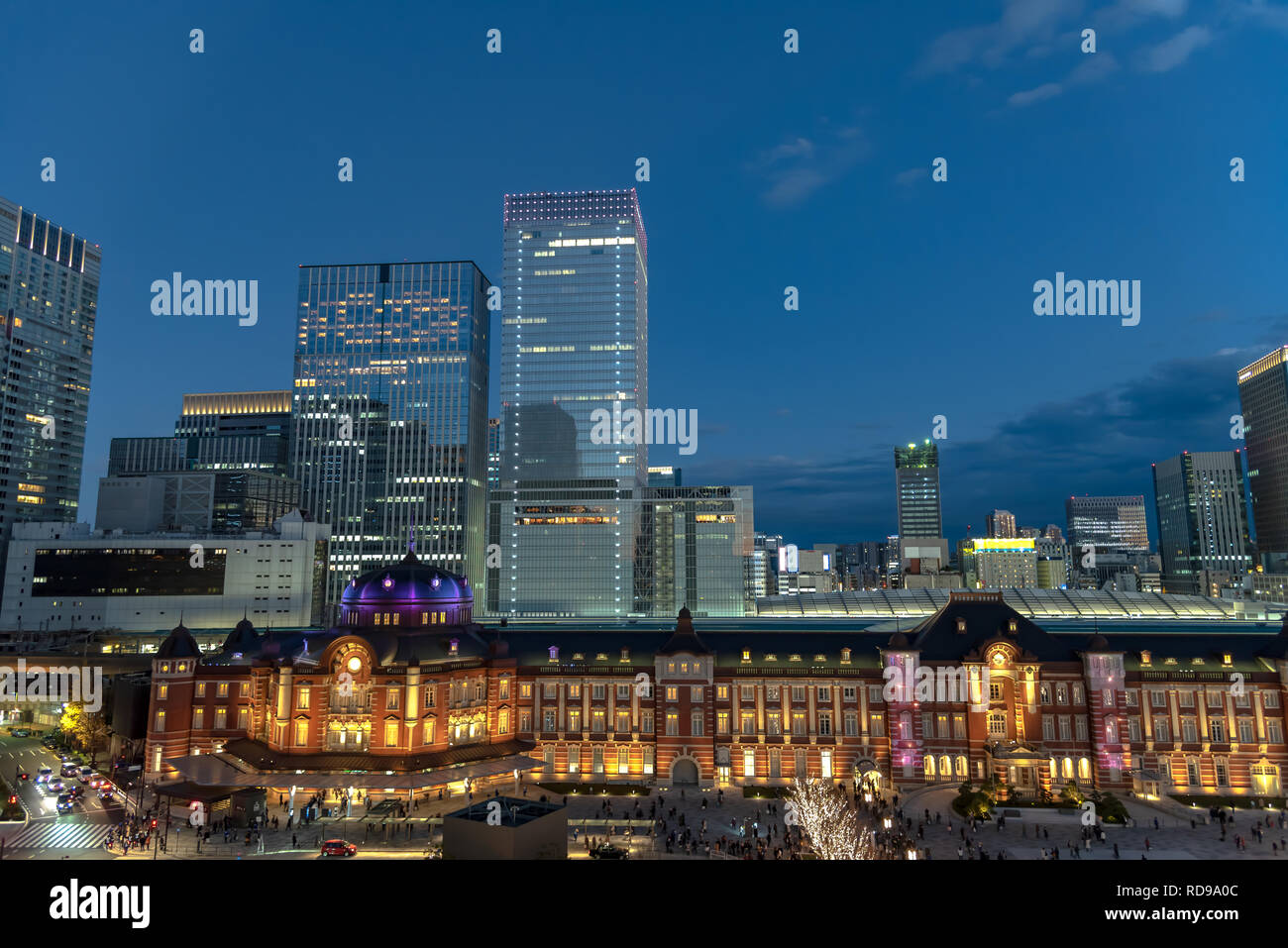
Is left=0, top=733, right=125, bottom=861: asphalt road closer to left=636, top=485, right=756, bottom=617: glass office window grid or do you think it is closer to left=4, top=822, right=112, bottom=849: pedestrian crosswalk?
left=4, top=822, right=112, bottom=849: pedestrian crosswalk

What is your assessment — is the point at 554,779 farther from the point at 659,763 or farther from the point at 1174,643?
the point at 1174,643

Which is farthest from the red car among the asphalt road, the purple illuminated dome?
the purple illuminated dome

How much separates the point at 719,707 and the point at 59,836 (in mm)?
60322

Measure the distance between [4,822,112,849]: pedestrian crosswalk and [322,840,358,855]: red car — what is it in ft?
68.3

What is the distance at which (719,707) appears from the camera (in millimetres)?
84812

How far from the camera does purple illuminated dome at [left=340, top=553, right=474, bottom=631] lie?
8881cm

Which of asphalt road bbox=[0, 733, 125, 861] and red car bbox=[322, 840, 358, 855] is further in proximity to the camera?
asphalt road bbox=[0, 733, 125, 861]

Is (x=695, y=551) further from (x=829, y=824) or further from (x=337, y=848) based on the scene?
(x=337, y=848)

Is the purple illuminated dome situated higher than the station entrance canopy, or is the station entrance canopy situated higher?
the purple illuminated dome

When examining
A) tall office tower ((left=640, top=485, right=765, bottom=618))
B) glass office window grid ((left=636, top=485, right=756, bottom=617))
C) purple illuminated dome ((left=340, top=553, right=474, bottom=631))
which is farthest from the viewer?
glass office window grid ((left=636, top=485, right=756, bottom=617))
